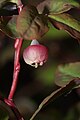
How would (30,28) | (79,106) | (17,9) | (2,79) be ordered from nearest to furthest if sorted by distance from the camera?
(30,28)
(17,9)
(79,106)
(2,79)

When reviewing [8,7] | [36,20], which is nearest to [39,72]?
[8,7]

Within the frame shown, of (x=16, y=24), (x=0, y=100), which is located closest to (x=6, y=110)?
(x=0, y=100)

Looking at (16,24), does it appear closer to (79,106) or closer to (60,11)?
(60,11)

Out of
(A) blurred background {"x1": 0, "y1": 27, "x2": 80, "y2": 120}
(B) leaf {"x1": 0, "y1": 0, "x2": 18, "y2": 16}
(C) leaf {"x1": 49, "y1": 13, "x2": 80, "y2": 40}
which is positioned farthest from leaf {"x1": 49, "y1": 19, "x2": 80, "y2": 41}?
(A) blurred background {"x1": 0, "y1": 27, "x2": 80, "y2": 120}

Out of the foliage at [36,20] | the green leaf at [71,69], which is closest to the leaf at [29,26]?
the foliage at [36,20]

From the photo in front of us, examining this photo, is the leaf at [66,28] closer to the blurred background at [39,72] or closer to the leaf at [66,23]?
the leaf at [66,23]

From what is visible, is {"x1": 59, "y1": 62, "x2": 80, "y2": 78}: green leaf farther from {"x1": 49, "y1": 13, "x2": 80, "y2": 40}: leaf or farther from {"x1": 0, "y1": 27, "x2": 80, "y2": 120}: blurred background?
{"x1": 0, "y1": 27, "x2": 80, "y2": 120}: blurred background
